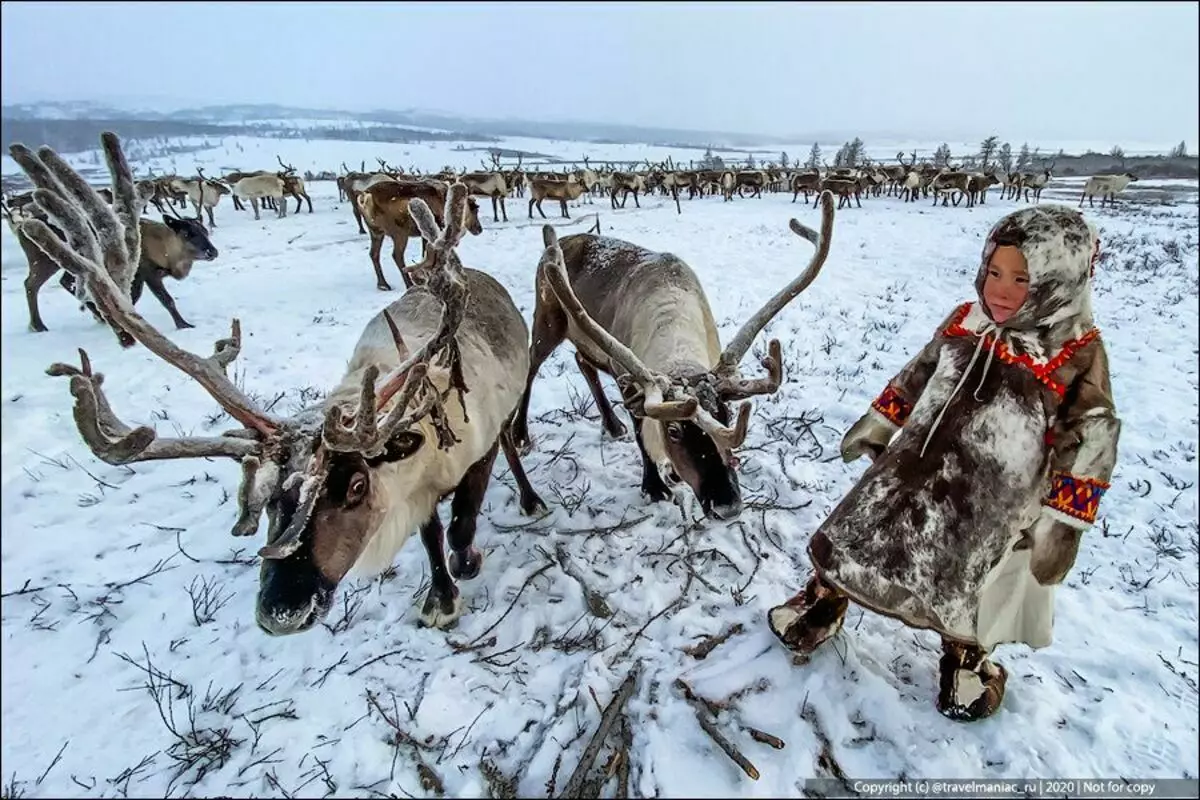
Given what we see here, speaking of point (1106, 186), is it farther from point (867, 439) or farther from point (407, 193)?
point (867, 439)

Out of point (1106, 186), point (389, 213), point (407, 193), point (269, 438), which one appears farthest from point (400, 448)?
point (1106, 186)

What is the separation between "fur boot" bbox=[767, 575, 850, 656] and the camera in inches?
97.1

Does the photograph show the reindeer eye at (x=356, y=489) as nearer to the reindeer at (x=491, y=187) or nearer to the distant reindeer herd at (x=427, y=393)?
the distant reindeer herd at (x=427, y=393)

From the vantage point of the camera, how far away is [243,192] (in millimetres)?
19984

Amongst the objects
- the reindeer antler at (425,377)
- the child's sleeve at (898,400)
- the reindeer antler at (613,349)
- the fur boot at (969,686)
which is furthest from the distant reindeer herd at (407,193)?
the fur boot at (969,686)

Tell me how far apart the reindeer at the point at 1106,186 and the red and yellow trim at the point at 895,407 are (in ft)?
91.4

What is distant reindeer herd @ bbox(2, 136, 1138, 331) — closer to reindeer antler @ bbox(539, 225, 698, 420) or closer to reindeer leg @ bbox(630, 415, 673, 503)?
reindeer antler @ bbox(539, 225, 698, 420)

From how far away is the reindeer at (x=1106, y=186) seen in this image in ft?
73.8

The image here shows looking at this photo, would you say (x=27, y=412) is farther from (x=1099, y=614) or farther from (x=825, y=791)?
(x=1099, y=614)

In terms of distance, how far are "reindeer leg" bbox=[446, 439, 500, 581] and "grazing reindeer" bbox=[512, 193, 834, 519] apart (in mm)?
860

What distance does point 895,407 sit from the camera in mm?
2428

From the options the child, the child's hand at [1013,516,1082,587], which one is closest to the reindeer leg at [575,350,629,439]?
the child

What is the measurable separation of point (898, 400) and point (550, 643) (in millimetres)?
1933

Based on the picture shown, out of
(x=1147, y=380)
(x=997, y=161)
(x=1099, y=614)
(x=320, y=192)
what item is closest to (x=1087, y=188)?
(x=997, y=161)
